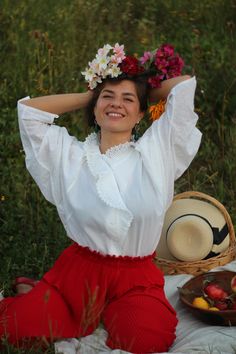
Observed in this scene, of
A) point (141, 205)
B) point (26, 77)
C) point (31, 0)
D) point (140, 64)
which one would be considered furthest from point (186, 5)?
point (141, 205)

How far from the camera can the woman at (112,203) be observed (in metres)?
3.75

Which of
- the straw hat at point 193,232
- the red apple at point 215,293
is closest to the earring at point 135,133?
the straw hat at point 193,232

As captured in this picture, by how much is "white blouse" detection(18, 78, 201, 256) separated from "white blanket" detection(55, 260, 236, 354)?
0.46 meters

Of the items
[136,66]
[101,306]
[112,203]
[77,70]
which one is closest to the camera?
[112,203]

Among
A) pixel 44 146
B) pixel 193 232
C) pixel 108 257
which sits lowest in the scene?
pixel 193 232

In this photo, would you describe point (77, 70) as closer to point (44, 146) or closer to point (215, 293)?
point (44, 146)

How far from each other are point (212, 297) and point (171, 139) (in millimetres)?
932

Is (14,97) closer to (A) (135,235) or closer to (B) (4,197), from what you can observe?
(B) (4,197)

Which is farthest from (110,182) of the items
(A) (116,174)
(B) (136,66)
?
(B) (136,66)

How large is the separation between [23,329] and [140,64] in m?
1.49

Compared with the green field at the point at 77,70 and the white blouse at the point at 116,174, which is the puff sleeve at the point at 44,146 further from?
the green field at the point at 77,70

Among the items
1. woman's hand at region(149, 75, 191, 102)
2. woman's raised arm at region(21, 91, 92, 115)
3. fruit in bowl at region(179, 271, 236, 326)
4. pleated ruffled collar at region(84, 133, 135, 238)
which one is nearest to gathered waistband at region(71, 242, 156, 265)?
pleated ruffled collar at region(84, 133, 135, 238)

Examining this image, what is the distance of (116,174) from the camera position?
383 centimetres

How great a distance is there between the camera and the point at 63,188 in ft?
12.7
